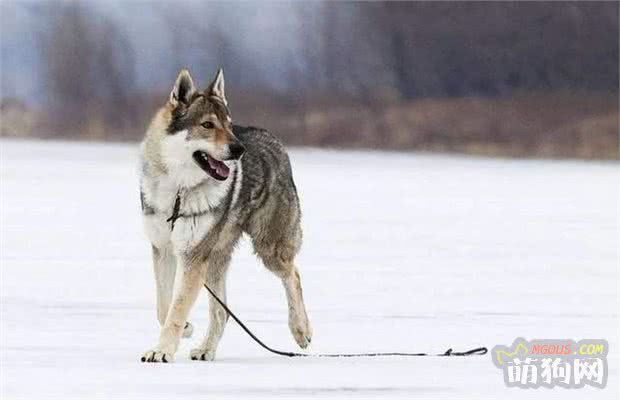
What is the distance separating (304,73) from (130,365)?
2573cm

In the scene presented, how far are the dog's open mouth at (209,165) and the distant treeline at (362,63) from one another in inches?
936

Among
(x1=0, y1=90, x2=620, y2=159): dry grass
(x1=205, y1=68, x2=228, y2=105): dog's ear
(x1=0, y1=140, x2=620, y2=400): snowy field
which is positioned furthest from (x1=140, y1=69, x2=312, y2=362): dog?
(x1=0, y1=90, x2=620, y2=159): dry grass

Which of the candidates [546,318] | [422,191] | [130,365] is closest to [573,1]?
[422,191]

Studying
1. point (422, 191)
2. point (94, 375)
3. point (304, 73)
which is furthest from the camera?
point (304, 73)

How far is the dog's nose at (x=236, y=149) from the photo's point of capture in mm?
7141

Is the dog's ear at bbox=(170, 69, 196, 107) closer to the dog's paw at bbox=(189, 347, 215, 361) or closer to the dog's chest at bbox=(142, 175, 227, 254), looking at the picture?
the dog's chest at bbox=(142, 175, 227, 254)

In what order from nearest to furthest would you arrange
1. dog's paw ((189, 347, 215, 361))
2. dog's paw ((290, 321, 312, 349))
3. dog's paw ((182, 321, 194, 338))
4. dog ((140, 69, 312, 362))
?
dog ((140, 69, 312, 362))
dog's paw ((189, 347, 215, 361))
dog's paw ((290, 321, 312, 349))
dog's paw ((182, 321, 194, 338))

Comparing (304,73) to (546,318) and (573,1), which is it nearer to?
(573,1)

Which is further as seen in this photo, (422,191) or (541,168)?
(541,168)

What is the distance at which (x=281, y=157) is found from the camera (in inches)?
322

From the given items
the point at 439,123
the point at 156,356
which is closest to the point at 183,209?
the point at 156,356

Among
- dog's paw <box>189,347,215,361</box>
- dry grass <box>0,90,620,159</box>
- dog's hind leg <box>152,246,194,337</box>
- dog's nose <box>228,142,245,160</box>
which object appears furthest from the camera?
dry grass <box>0,90,620,159</box>

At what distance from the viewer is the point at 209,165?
7.29 meters

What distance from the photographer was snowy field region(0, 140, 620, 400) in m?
6.79
